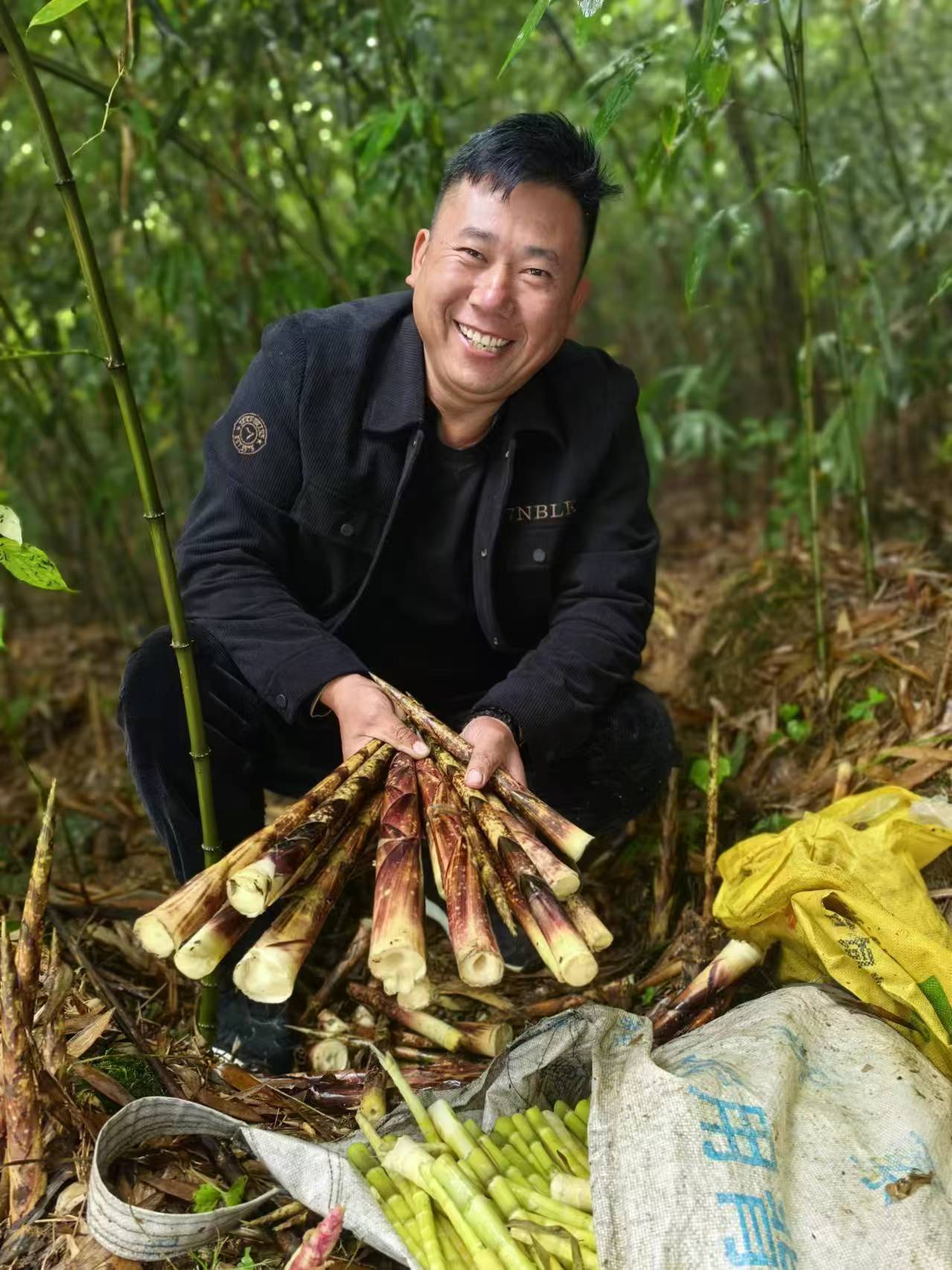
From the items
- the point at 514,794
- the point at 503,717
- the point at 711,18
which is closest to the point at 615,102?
the point at 711,18

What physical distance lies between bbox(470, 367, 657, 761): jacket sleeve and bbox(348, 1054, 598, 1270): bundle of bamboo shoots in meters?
0.69

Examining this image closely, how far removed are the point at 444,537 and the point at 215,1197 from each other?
1.32 meters

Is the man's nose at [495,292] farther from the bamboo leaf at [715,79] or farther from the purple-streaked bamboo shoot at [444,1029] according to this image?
the purple-streaked bamboo shoot at [444,1029]

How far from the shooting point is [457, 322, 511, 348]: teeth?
2008 millimetres

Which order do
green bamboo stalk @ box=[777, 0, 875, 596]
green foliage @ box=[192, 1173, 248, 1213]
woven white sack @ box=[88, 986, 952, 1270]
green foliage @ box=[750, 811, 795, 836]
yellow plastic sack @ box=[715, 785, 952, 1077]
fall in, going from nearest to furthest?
woven white sack @ box=[88, 986, 952, 1270] → green foliage @ box=[192, 1173, 248, 1213] → yellow plastic sack @ box=[715, 785, 952, 1077] → green bamboo stalk @ box=[777, 0, 875, 596] → green foliage @ box=[750, 811, 795, 836]

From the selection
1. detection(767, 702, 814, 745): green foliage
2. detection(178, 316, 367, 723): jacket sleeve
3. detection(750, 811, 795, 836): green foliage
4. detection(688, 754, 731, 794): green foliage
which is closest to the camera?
detection(178, 316, 367, 723): jacket sleeve

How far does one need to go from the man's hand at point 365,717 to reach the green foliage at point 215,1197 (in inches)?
27.1

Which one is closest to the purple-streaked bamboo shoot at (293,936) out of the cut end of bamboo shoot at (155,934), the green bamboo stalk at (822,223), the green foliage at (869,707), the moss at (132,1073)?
the cut end of bamboo shoot at (155,934)

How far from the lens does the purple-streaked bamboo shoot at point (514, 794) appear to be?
5.21 feet

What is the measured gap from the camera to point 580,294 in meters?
2.14

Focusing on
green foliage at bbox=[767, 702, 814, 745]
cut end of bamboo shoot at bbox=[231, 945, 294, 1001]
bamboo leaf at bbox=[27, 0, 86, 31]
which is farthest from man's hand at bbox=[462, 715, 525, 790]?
bamboo leaf at bbox=[27, 0, 86, 31]

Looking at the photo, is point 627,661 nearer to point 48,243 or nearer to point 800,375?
point 800,375

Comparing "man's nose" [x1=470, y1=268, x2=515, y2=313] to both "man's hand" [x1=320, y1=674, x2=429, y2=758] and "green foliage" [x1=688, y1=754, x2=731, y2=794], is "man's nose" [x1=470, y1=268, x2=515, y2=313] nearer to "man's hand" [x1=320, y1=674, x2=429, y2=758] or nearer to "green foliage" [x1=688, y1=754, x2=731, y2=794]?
"man's hand" [x1=320, y1=674, x2=429, y2=758]

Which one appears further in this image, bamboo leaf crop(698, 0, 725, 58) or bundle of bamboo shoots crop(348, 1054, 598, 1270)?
bamboo leaf crop(698, 0, 725, 58)
